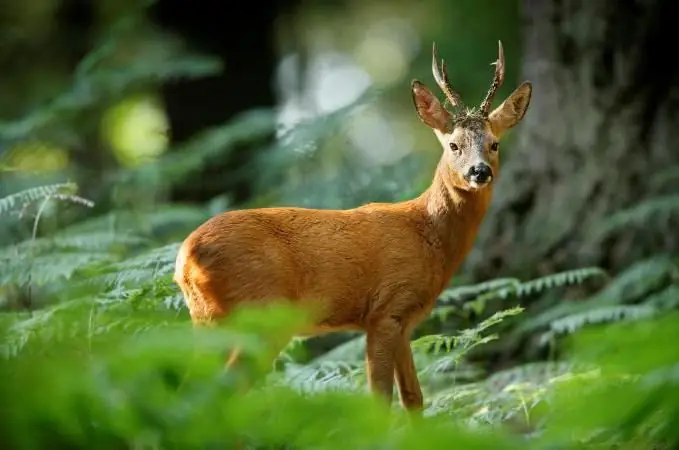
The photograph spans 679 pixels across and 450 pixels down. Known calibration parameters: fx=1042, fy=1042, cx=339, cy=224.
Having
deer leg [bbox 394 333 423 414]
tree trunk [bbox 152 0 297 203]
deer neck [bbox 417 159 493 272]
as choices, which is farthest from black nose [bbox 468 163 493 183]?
tree trunk [bbox 152 0 297 203]

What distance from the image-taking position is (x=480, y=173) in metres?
3.79

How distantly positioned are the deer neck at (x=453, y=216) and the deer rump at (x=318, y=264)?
0.05 m

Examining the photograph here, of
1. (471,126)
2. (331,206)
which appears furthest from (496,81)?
(331,206)

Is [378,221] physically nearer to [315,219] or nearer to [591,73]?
[315,219]

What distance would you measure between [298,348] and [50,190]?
1.40m

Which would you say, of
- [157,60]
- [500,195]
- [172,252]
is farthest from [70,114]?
[172,252]

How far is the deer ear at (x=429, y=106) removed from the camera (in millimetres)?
4117

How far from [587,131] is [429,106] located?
2.68m

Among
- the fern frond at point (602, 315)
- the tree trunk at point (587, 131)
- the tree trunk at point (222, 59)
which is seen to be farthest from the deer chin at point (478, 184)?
the tree trunk at point (222, 59)

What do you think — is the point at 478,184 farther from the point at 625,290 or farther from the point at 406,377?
the point at 625,290

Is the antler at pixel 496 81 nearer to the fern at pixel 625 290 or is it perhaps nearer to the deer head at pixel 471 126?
the deer head at pixel 471 126

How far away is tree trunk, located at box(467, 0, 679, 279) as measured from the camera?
6.35m

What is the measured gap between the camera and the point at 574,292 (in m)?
6.02

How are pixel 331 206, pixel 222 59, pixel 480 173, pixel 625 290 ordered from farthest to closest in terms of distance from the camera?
1. pixel 222 59
2. pixel 331 206
3. pixel 625 290
4. pixel 480 173
